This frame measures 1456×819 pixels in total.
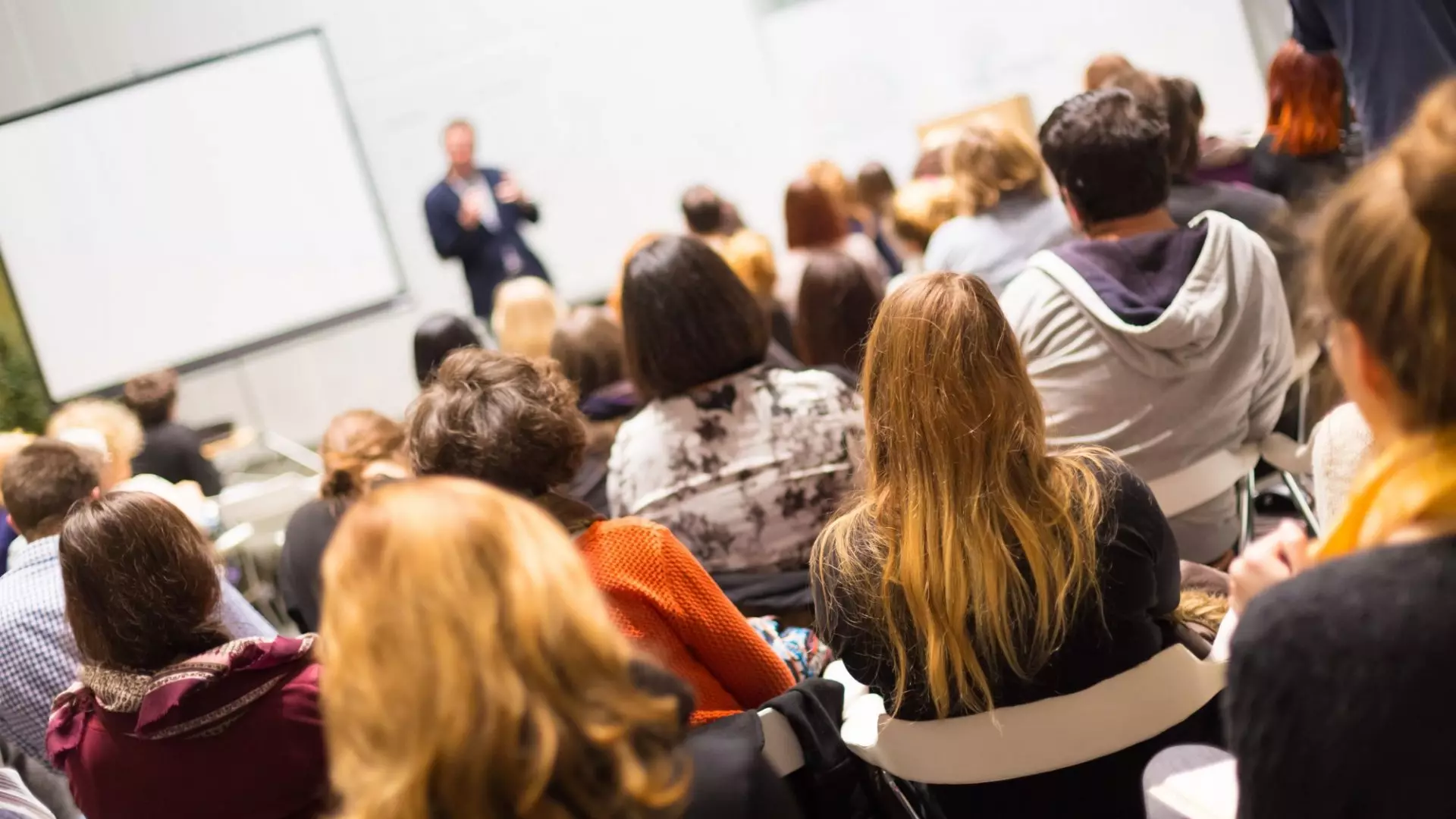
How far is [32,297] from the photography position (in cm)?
591

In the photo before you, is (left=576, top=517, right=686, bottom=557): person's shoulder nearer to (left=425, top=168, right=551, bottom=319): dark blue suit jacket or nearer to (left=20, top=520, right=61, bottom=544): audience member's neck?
(left=20, top=520, right=61, bottom=544): audience member's neck

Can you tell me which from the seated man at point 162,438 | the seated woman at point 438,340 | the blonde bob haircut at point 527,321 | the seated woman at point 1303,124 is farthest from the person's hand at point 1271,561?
the seated man at point 162,438

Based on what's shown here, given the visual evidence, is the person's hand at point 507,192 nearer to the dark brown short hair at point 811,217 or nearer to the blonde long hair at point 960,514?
the dark brown short hair at point 811,217

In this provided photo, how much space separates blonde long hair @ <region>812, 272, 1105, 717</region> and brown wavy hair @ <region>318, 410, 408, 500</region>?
1.48 metres

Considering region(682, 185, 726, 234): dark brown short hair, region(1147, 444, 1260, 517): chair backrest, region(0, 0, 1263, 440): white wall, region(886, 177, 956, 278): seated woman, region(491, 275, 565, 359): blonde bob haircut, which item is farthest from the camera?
region(0, 0, 1263, 440): white wall

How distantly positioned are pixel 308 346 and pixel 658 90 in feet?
7.59

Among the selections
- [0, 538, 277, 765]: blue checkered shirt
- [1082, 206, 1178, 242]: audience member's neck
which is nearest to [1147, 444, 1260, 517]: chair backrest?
[1082, 206, 1178, 242]: audience member's neck

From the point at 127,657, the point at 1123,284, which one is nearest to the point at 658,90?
the point at 1123,284

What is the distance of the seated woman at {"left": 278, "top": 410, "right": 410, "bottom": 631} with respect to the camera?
→ 9.20 feet

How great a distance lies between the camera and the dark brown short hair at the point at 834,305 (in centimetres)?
315

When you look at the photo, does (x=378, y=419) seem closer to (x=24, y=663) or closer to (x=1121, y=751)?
(x=24, y=663)

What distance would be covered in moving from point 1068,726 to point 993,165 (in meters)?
2.15

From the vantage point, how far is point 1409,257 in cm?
88

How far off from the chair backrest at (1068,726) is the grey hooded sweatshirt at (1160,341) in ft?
2.34
